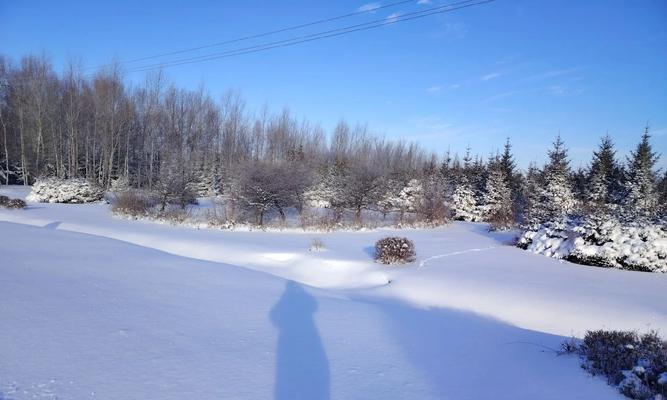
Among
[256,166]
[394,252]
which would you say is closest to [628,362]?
[394,252]

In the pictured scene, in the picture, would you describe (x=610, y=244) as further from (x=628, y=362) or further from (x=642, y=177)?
(x=642, y=177)

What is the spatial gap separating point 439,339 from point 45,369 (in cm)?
468

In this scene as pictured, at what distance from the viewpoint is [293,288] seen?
824cm

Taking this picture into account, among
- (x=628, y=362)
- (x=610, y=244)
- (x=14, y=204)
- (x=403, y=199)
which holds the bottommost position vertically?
(x=628, y=362)

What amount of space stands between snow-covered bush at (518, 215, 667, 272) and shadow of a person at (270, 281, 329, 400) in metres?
9.27

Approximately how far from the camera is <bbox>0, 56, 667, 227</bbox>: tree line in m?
20.4

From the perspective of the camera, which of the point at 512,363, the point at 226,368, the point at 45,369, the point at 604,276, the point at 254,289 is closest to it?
the point at 45,369

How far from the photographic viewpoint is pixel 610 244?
36.8 feet

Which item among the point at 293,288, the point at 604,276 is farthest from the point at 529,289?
the point at 293,288

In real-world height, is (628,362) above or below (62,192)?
below

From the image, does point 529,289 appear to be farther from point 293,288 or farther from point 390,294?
point 293,288

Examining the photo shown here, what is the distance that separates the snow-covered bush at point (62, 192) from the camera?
2589 centimetres

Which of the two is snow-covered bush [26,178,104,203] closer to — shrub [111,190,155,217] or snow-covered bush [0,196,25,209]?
snow-covered bush [0,196,25,209]

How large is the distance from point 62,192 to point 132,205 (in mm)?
9384
